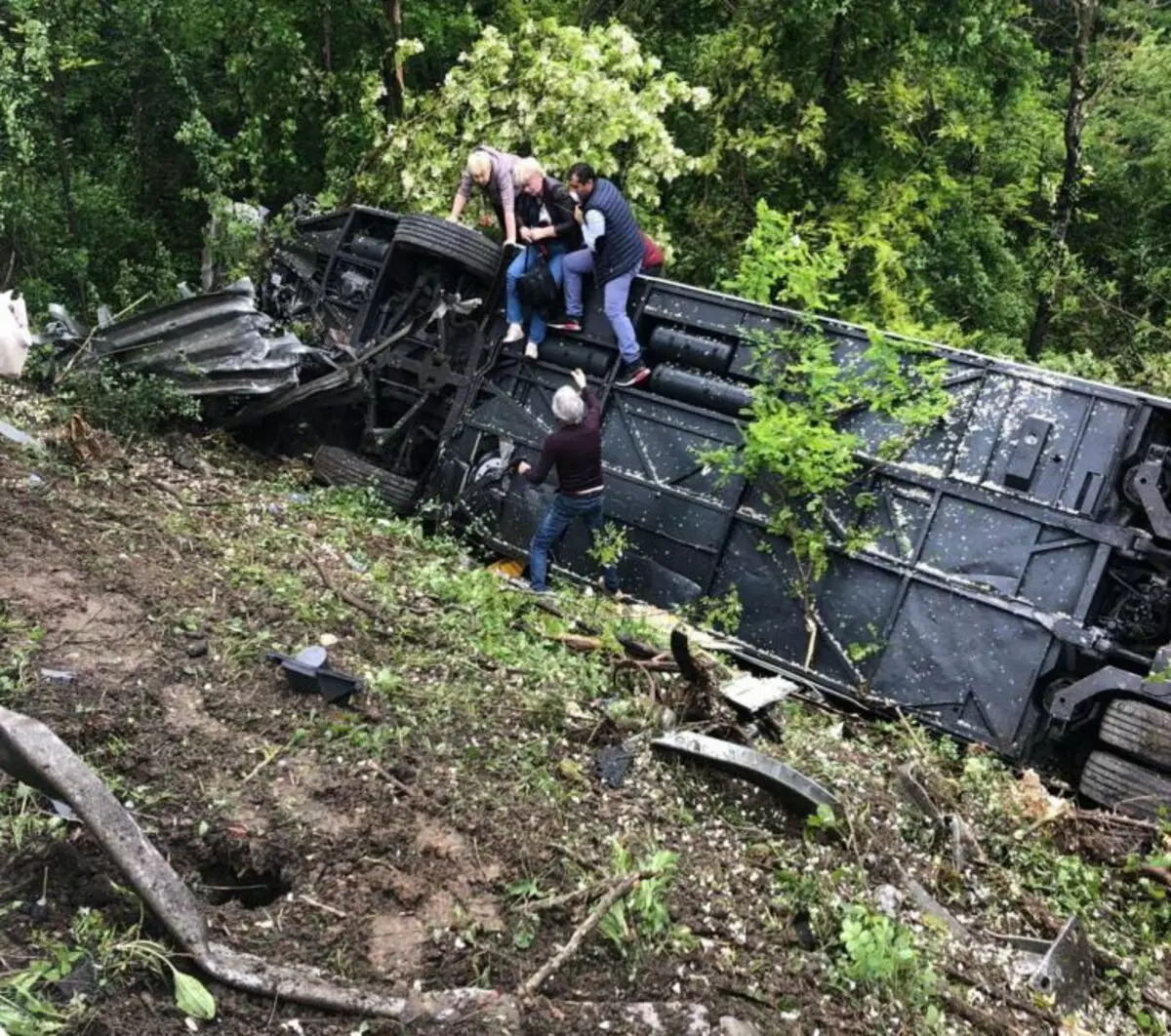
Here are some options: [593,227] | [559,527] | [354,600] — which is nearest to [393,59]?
[593,227]

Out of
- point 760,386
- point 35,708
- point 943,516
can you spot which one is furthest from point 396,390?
point 35,708

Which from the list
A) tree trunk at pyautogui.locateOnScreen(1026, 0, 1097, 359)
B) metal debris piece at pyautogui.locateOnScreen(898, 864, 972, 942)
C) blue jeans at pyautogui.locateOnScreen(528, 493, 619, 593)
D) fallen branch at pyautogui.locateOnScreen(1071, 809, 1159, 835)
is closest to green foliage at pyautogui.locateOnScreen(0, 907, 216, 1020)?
metal debris piece at pyautogui.locateOnScreen(898, 864, 972, 942)

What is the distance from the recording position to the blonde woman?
880cm

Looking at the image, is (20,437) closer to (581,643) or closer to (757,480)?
(581,643)

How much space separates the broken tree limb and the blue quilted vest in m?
6.24

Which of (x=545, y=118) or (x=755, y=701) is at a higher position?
(x=545, y=118)

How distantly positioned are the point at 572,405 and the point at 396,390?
2556mm

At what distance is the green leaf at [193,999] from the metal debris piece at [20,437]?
5.29 metres

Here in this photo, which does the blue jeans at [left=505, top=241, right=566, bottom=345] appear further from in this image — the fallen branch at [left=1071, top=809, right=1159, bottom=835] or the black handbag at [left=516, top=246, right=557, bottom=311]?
the fallen branch at [left=1071, top=809, right=1159, bottom=835]

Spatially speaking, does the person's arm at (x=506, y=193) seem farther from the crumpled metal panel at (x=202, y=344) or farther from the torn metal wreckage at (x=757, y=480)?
the crumpled metal panel at (x=202, y=344)

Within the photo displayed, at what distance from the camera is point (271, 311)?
1080cm

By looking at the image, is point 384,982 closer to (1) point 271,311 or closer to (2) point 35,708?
→ (2) point 35,708

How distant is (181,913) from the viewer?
3.02 meters

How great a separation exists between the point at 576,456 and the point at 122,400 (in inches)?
147
